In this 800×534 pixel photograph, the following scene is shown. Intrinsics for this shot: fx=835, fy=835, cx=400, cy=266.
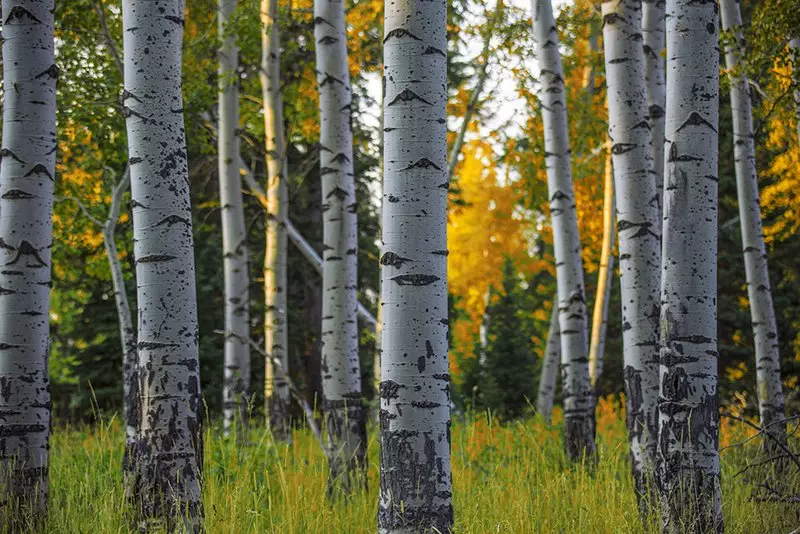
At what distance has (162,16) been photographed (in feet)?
15.1

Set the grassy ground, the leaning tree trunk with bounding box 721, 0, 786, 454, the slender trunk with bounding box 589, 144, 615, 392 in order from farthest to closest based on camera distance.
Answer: the slender trunk with bounding box 589, 144, 615, 392 → the leaning tree trunk with bounding box 721, 0, 786, 454 → the grassy ground

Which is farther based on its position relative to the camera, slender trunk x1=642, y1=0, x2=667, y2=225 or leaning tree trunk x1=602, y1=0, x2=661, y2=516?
slender trunk x1=642, y1=0, x2=667, y2=225

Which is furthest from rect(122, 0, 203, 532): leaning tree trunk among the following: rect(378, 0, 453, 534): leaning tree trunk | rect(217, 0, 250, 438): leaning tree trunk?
rect(217, 0, 250, 438): leaning tree trunk

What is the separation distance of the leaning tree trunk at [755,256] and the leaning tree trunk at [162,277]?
21.3 feet

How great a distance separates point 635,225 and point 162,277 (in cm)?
352

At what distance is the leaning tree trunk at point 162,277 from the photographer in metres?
4.42

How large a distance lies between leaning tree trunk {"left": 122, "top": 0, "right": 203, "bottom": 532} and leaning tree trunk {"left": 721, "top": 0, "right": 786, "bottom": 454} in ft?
21.3

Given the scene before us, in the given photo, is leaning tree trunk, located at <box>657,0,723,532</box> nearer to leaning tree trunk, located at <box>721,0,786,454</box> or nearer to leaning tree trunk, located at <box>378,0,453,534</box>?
leaning tree trunk, located at <box>378,0,453,534</box>

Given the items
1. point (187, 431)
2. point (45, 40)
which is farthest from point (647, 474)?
point (45, 40)

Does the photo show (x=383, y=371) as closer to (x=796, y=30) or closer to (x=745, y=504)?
(x=745, y=504)

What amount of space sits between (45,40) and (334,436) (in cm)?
357

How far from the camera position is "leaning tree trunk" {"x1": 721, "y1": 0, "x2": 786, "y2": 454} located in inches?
351

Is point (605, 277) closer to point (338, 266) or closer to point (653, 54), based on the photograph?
point (653, 54)

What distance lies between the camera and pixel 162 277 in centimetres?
448
